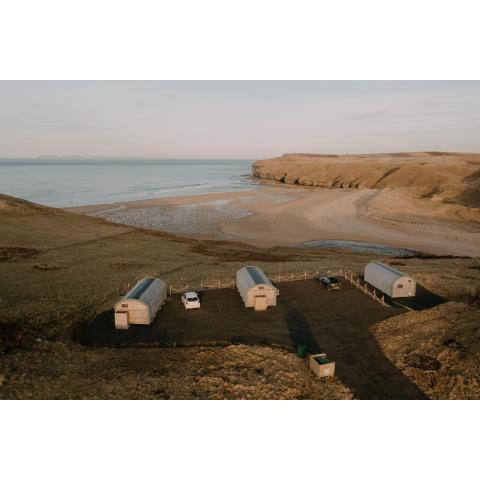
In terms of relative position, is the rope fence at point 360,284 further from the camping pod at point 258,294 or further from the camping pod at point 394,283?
the camping pod at point 258,294

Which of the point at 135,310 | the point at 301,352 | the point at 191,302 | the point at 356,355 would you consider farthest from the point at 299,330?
the point at 135,310

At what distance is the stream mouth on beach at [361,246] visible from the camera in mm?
46359

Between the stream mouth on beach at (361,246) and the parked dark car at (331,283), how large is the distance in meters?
20.5

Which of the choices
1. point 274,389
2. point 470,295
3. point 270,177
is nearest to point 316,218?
point 470,295

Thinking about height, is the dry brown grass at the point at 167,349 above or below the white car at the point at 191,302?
below

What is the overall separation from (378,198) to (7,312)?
260ft

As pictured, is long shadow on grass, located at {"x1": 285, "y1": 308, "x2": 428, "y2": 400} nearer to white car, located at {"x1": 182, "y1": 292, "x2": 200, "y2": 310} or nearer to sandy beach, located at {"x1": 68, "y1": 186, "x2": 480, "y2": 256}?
white car, located at {"x1": 182, "y1": 292, "x2": 200, "y2": 310}

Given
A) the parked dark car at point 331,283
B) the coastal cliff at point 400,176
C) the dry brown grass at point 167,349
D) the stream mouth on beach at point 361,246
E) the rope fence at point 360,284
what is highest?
the coastal cliff at point 400,176

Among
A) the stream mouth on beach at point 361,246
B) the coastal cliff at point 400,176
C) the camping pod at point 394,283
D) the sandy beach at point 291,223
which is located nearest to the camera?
the camping pod at point 394,283

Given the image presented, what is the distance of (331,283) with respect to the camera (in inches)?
1070

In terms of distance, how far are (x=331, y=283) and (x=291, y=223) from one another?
37603 millimetres

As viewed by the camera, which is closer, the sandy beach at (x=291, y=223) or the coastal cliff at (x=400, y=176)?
the sandy beach at (x=291, y=223)

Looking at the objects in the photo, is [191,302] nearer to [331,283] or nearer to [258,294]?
[258,294]

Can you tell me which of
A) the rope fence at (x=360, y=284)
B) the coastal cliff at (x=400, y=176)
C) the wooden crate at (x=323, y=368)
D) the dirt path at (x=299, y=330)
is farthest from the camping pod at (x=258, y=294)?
the coastal cliff at (x=400, y=176)
